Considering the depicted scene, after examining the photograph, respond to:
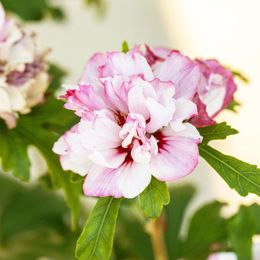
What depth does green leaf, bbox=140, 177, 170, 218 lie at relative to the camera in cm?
49

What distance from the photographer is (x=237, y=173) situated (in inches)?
19.7

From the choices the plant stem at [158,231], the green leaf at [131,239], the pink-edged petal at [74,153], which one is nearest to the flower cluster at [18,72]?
the pink-edged petal at [74,153]

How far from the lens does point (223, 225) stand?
869mm

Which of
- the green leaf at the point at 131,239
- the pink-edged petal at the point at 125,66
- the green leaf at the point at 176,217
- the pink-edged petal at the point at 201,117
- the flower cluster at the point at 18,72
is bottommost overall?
the green leaf at the point at 131,239

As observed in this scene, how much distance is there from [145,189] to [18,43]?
0.23 metres

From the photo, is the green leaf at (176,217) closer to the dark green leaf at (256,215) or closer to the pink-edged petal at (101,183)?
the dark green leaf at (256,215)

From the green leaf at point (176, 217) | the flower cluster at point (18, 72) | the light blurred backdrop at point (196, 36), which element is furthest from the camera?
the light blurred backdrop at point (196, 36)

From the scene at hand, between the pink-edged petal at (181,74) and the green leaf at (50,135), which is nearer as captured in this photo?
the pink-edged petal at (181,74)

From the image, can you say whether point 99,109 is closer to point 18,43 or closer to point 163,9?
point 18,43

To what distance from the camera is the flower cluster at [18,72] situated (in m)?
0.62

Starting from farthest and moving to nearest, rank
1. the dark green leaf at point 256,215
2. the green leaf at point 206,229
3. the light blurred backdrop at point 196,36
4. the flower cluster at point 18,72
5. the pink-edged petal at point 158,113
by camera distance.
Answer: the light blurred backdrop at point 196,36 < the green leaf at point 206,229 < the dark green leaf at point 256,215 < the flower cluster at point 18,72 < the pink-edged petal at point 158,113

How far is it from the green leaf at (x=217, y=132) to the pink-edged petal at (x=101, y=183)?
86 mm

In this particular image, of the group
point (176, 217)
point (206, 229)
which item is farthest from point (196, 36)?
point (206, 229)

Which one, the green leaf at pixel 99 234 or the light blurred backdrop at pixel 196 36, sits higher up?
the green leaf at pixel 99 234
